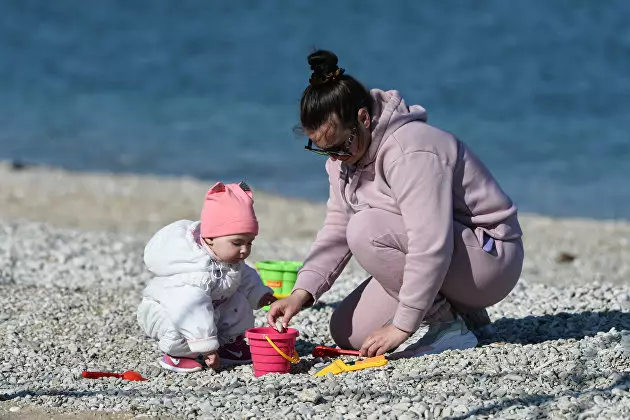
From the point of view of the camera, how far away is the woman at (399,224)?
13.4ft

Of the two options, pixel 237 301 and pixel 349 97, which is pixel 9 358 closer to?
pixel 237 301

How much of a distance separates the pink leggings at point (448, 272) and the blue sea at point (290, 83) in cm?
664

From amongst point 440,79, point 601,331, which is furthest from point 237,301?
point 440,79

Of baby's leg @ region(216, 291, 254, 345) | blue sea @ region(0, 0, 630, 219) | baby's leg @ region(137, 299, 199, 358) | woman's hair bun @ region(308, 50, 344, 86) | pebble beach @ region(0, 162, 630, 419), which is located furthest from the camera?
blue sea @ region(0, 0, 630, 219)

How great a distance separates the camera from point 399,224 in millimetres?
4266

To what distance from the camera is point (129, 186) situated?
10656 mm

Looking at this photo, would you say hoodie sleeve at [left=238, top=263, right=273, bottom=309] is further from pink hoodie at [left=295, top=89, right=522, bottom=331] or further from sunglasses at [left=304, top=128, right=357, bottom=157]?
sunglasses at [left=304, top=128, right=357, bottom=157]

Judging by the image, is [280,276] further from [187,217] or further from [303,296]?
[187,217]

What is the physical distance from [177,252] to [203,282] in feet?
0.60

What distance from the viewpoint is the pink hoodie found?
4078 millimetres

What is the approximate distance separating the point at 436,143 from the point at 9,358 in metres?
2.03

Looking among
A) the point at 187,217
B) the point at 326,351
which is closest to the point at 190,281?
the point at 326,351

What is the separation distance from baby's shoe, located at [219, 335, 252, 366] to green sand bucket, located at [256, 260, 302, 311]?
3.02 ft

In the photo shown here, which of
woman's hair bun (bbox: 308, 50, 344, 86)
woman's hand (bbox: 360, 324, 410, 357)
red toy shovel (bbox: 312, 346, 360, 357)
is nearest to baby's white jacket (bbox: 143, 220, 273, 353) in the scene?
red toy shovel (bbox: 312, 346, 360, 357)
